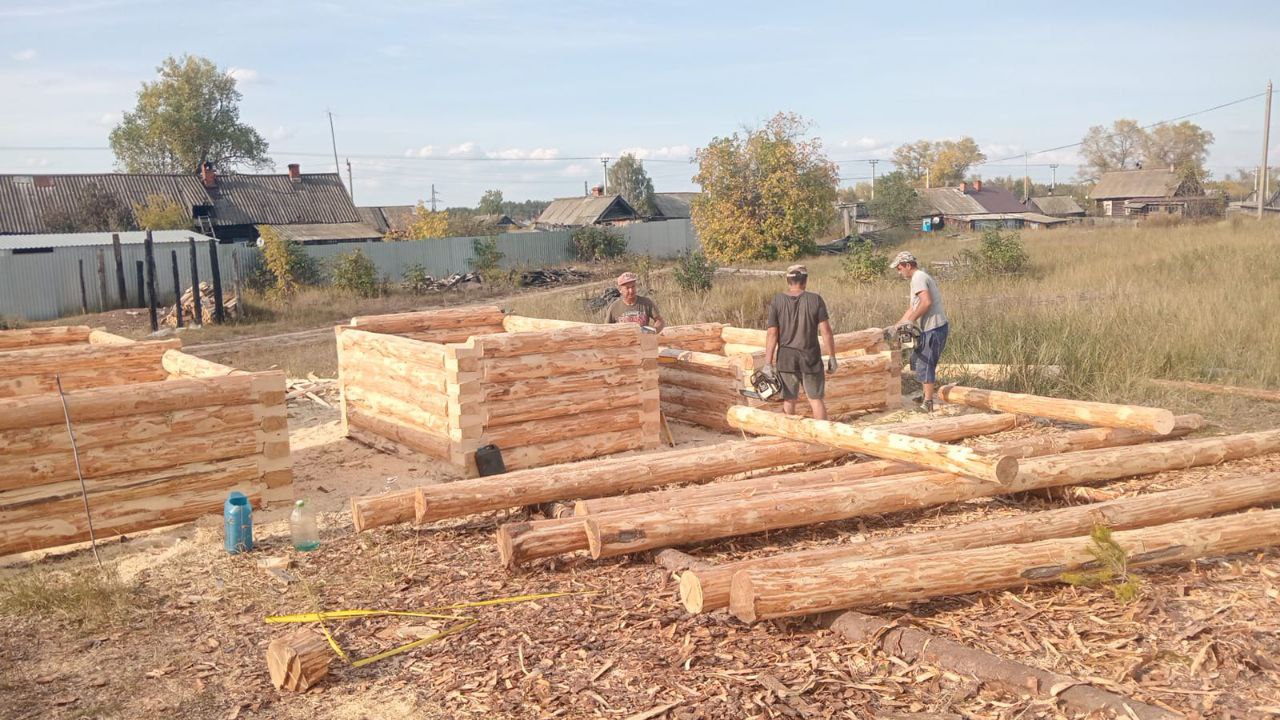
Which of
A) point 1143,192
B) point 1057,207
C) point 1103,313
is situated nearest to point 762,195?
point 1103,313

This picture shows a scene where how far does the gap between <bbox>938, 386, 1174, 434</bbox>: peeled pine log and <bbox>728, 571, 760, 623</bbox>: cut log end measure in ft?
17.9

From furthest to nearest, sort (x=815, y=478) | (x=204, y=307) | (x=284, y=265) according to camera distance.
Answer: (x=284, y=265)
(x=204, y=307)
(x=815, y=478)

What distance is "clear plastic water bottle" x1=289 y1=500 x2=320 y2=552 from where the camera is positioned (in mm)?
6707

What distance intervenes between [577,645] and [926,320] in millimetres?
6730

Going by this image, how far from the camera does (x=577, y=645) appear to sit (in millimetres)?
4992

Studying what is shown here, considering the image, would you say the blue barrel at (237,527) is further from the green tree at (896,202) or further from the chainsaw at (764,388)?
the green tree at (896,202)

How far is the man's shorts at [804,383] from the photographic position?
938 centimetres

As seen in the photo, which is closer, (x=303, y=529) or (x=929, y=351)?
(x=303, y=529)

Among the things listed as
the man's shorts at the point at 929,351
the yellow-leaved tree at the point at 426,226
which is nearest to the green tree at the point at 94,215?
the yellow-leaved tree at the point at 426,226

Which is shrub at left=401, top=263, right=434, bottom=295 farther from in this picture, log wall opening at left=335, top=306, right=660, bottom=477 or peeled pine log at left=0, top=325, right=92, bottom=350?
log wall opening at left=335, top=306, right=660, bottom=477

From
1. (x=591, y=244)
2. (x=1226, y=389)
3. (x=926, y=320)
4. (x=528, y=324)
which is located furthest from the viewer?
(x=591, y=244)

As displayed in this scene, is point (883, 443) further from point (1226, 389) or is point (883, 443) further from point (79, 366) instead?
point (79, 366)

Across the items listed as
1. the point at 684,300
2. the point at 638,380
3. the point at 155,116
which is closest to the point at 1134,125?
the point at 155,116

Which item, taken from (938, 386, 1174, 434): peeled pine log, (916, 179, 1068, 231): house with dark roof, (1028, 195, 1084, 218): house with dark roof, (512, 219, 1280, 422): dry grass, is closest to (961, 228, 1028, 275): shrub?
(512, 219, 1280, 422): dry grass
